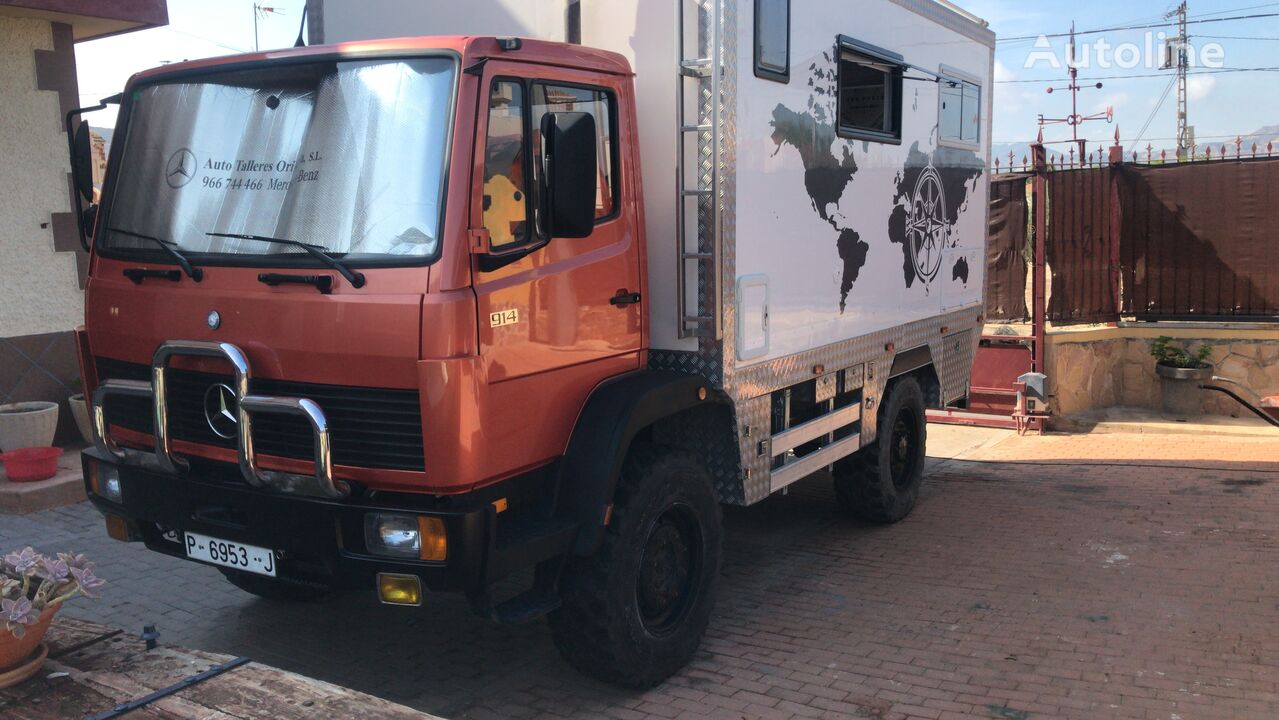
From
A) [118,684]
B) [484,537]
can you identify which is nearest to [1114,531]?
[484,537]

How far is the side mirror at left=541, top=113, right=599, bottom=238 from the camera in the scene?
3652mm

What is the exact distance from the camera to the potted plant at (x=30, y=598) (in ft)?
10.6

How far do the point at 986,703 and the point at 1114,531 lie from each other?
3.13 m

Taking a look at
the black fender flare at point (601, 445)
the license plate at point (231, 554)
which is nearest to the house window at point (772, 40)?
the black fender flare at point (601, 445)

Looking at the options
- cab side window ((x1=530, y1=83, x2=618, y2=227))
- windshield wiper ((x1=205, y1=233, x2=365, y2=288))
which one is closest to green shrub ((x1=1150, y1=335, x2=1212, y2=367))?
cab side window ((x1=530, y1=83, x2=618, y2=227))

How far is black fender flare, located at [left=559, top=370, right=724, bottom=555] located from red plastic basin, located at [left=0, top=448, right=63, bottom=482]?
15.8ft

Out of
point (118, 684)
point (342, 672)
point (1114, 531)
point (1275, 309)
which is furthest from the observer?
point (1275, 309)

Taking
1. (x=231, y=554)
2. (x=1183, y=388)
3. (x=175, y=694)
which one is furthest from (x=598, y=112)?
(x=1183, y=388)

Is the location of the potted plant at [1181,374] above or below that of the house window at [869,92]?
below

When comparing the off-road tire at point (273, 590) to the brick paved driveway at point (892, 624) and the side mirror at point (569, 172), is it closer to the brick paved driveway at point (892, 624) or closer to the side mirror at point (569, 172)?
the brick paved driveway at point (892, 624)

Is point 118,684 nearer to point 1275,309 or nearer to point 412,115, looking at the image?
point 412,115

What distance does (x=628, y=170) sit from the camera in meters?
4.32

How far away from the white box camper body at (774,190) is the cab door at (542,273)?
0.31 m

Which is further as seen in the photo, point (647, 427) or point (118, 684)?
point (647, 427)
